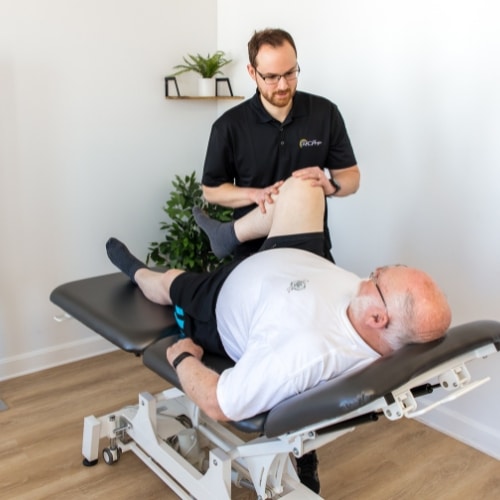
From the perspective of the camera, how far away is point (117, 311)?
1.85 metres

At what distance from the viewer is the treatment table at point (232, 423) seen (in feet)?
4.02

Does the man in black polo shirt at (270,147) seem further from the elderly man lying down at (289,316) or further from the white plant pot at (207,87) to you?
the white plant pot at (207,87)

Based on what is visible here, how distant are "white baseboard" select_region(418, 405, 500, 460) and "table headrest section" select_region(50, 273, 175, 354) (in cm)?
120

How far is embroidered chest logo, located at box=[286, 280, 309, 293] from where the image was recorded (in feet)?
5.02

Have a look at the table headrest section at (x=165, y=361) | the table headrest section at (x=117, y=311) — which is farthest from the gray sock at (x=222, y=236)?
the table headrest section at (x=165, y=361)

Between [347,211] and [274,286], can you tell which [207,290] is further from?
[347,211]

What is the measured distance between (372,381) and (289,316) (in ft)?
1.04

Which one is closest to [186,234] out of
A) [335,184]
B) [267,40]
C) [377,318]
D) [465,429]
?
[335,184]

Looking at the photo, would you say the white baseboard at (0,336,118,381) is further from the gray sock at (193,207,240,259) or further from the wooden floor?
the gray sock at (193,207,240,259)

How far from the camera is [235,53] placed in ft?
10.1

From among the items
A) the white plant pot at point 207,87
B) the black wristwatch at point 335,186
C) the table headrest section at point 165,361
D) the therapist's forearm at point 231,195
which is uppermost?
the white plant pot at point 207,87

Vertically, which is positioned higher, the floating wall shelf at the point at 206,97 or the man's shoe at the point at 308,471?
the floating wall shelf at the point at 206,97

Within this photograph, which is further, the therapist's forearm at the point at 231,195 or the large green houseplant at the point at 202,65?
the large green houseplant at the point at 202,65

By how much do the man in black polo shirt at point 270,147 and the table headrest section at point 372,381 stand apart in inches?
29.8
